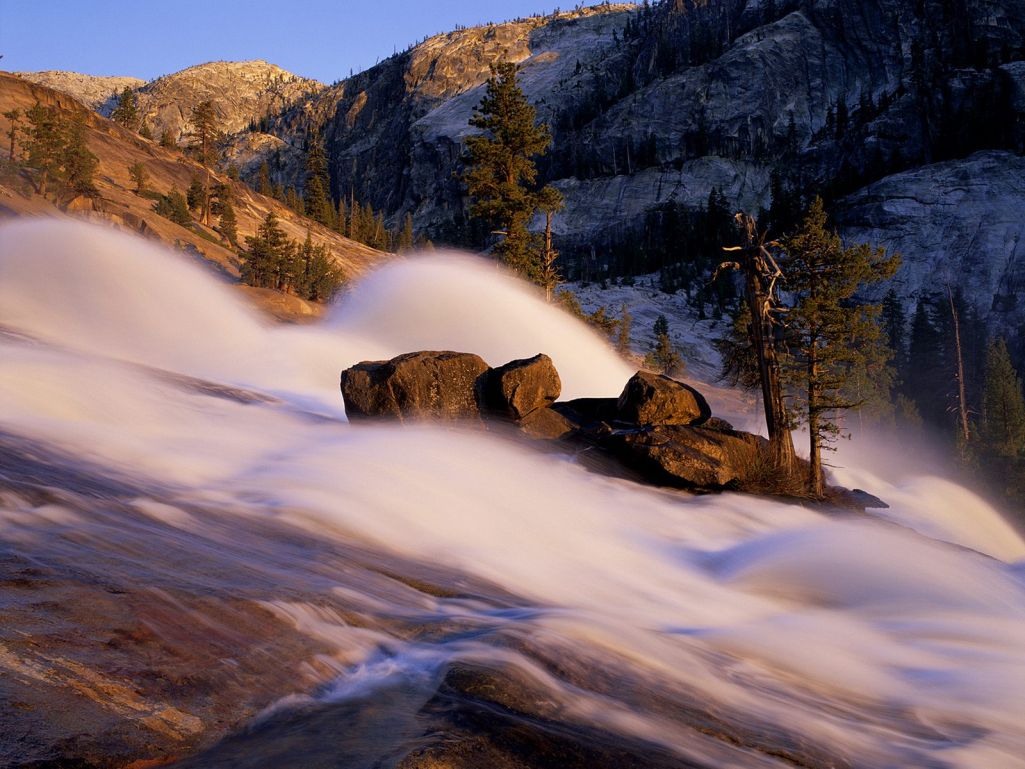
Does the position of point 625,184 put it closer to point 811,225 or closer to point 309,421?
point 811,225

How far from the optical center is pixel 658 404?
643 inches

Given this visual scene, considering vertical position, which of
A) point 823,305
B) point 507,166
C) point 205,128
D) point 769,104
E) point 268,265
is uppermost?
point 769,104

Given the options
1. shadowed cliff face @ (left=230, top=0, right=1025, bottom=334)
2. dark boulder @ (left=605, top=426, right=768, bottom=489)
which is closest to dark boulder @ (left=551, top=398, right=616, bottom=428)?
dark boulder @ (left=605, top=426, right=768, bottom=489)

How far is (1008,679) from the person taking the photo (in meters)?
6.46

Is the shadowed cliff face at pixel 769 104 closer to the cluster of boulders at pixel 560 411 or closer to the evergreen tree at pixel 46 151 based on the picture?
the evergreen tree at pixel 46 151

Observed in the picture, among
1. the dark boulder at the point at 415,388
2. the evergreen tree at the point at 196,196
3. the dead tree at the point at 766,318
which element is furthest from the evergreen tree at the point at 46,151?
the dead tree at the point at 766,318

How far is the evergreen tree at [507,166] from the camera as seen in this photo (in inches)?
1296

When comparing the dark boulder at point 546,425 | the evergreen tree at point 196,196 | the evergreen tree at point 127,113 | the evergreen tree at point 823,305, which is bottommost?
the dark boulder at point 546,425

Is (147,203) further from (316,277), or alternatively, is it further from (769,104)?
(769,104)

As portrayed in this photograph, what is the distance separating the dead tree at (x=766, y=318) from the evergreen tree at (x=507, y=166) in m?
15.9

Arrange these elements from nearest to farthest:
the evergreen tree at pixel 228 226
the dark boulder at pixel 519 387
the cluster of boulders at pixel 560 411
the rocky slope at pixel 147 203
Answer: the cluster of boulders at pixel 560 411 → the dark boulder at pixel 519 387 → the rocky slope at pixel 147 203 → the evergreen tree at pixel 228 226

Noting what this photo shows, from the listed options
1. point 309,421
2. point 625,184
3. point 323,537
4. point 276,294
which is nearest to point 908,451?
point 276,294

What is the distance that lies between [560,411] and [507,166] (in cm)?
1974

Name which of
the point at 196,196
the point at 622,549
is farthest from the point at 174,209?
the point at 622,549
